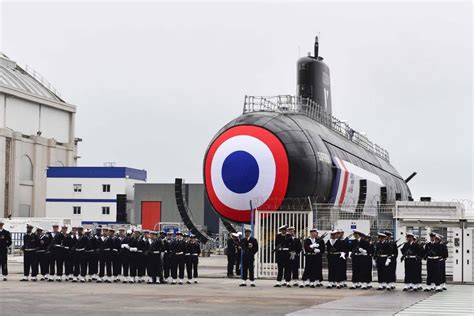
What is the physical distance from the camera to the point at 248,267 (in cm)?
2433

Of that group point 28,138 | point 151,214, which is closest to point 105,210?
point 151,214

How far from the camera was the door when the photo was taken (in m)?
67.7

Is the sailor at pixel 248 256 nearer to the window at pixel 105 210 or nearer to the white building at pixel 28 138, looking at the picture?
the window at pixel 105 210

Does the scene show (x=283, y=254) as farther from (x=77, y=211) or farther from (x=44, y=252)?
(x=77, y=211)

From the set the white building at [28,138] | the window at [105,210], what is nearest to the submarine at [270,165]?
the window at [105,210]

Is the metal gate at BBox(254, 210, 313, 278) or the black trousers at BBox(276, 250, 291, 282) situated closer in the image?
the black trousers at BBox(276, 250, 291, 282)

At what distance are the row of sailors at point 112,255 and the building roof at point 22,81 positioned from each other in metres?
53.3

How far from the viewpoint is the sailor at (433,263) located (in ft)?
75.0

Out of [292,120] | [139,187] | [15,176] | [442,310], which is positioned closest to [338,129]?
[292,120]

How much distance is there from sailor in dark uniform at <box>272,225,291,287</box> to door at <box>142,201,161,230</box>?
43929mm

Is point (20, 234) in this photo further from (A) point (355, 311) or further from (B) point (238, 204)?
(A) point (355, 311)

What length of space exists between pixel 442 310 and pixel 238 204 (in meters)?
11.6

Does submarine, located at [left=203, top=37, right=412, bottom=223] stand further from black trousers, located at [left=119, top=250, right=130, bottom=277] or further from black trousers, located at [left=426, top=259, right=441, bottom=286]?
black trousers, located at [left=426, top=259, right=441, bottom=286]

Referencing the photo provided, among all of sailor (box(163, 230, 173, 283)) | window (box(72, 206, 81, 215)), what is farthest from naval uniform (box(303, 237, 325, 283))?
window (box(72, 206, 81, 215))
